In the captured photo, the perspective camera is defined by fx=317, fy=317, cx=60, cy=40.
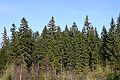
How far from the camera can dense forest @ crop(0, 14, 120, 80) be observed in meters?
85.5

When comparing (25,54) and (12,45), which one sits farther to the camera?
(12,45)

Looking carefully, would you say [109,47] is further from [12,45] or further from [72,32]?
[12,45]

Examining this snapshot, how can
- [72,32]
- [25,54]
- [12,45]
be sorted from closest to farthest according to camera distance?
[25,54]
[12,45]
[72,32]

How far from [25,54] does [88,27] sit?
26.4 m

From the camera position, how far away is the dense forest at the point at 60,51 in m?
85.5

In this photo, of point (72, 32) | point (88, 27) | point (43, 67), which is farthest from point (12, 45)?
point (88, 27)

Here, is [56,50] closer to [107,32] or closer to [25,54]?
[25,54]

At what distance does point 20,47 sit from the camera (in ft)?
285

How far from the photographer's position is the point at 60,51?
9531 centimetres

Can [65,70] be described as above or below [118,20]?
below

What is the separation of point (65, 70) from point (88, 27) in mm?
19138

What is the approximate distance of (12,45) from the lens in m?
92.4

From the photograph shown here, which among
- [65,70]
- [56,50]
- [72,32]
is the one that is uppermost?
[72,32]

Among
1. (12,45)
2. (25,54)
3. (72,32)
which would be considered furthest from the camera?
(72,32)
